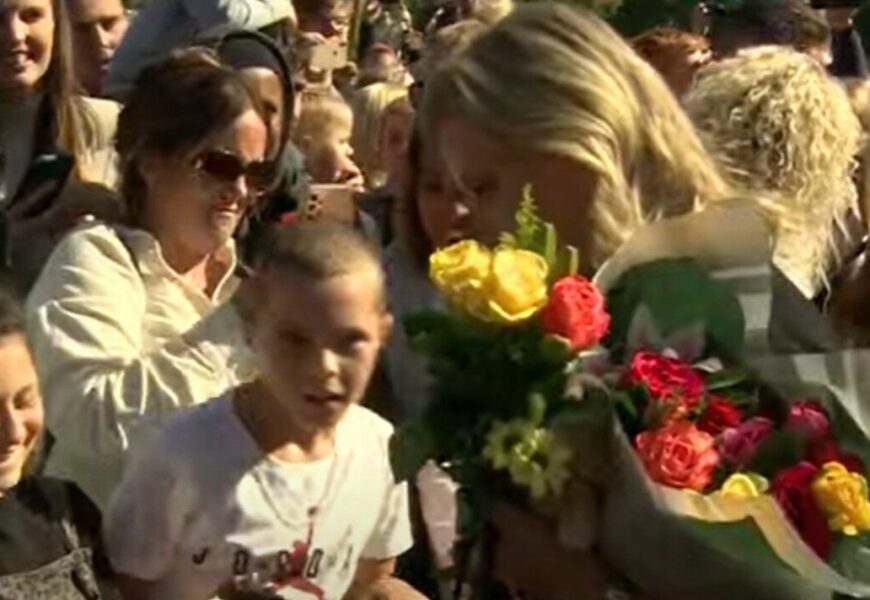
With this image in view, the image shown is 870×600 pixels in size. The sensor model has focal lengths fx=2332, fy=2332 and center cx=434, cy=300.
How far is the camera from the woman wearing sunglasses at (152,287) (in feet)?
13.1

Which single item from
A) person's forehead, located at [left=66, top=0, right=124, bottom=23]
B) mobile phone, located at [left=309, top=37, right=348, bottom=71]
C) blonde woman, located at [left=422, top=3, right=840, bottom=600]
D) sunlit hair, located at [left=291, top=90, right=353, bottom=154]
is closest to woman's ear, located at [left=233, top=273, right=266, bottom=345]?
blonde woman, located at [left=422, top=3, right=840, bottom=600]

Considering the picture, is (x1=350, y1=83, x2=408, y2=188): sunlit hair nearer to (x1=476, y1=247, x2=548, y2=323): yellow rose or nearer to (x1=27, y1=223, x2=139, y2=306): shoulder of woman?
(x1=27, y1=223, x2=139, y2=306): shoulder of woman

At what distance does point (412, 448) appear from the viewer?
2543mm

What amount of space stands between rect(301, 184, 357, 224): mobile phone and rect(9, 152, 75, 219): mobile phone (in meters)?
0.54

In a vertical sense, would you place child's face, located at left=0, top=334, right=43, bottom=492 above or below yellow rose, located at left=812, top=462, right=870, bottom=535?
below

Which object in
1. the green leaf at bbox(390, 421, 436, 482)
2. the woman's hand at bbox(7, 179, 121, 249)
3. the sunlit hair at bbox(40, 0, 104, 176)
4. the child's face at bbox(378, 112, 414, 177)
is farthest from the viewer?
the child's face at bbox(378, 112, 414, 177)

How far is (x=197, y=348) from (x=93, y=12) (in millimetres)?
2383

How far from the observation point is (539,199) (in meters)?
2.91

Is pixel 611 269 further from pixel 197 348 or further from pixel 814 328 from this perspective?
pixel 197 348

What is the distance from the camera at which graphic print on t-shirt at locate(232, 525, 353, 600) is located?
12.2 ft

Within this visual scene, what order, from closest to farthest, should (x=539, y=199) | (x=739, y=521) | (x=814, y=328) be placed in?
1. (x=739, y=521)
2. (x=814, y=328)
3. (x=539, y=199)

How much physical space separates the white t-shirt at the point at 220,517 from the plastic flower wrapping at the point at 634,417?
1192 millimetres

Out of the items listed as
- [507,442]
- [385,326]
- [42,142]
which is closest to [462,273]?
[507,442]

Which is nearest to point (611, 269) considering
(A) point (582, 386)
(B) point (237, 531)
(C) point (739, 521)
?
(A) point (582, 386)
